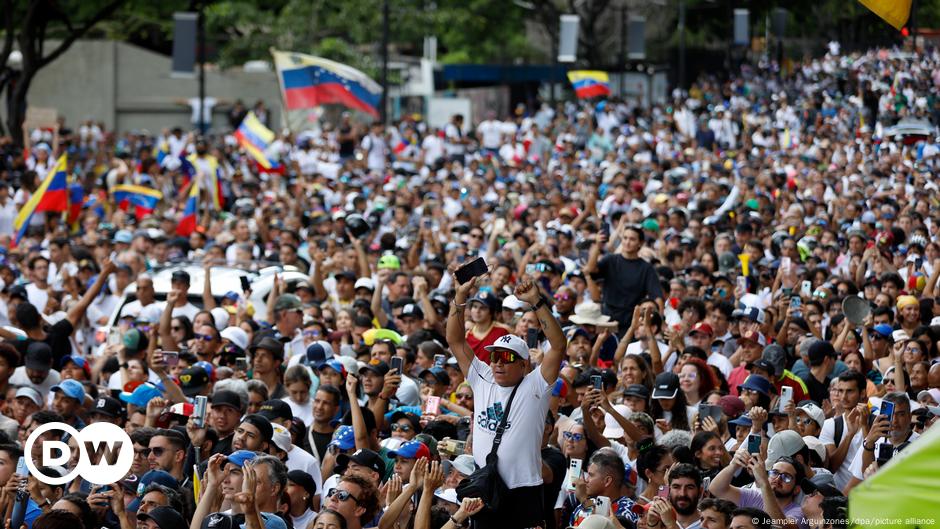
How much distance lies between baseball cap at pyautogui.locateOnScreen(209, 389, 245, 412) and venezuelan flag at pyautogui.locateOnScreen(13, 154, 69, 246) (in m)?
10.6

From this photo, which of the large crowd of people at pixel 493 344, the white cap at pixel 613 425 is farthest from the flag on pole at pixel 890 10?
the white cap at pixel 613 425

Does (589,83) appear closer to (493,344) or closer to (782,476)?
(493,344)

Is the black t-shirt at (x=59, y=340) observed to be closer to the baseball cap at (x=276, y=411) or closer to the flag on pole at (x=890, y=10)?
the baseball cap at (x=276, y=411)

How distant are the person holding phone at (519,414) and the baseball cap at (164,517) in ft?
4.79

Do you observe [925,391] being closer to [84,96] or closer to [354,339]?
[354,339]

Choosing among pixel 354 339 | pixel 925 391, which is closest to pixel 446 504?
pixel 925 391

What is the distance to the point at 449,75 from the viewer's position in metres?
47.8

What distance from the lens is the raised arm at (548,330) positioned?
7.90 meters

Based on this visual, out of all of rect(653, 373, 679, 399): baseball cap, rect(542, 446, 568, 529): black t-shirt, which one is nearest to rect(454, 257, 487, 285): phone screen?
rect(542, 446, 568, 529): black t-shirt

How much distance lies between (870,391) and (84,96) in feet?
→ 119

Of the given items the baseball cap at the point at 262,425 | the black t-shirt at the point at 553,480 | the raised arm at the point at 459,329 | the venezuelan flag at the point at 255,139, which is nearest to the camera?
the raised arm at the point at 459,329

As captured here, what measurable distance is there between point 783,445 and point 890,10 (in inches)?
125

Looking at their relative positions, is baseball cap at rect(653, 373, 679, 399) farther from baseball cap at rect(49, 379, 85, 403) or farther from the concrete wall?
the concrete wall

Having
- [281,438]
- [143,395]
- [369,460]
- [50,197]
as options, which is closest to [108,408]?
[143,395]
